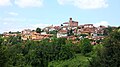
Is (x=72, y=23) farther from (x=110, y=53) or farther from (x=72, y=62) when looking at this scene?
(x=110, y=53)

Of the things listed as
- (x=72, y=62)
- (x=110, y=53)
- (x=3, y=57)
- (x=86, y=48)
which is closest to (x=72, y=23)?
(x=86, y=48)

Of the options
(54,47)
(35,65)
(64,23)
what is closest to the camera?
(35,65)

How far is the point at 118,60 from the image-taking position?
1112 inches

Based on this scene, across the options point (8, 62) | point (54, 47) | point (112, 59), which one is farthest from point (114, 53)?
point (54, 47)

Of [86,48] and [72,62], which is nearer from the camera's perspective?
[72,62]

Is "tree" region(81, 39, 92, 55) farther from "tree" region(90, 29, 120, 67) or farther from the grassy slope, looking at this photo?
"tree" region(90, 29, 120, 67)

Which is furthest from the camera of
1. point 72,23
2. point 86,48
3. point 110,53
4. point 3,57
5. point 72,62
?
point 72,23

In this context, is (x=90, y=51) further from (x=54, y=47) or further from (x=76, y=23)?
(x=76, y=23)

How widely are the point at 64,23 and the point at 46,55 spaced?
108060 mm

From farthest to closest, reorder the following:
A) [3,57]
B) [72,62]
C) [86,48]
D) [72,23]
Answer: [72,23] → [86,48] → [72,62] → [3,57]

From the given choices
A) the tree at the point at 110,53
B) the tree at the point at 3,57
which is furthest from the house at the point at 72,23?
the tree at the point at 3,57

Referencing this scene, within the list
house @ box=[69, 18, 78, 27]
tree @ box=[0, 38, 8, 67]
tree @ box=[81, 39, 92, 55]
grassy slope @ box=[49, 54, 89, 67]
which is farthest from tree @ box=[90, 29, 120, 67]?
house @ box=[69, 18, 78, 27]

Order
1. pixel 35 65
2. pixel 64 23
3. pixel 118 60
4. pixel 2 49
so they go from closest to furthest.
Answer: pixel 2 49 < pixel 118 60 < pixel 35 65 < pixel 64 23

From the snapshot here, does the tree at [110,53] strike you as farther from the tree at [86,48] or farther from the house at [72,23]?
the house at [72,23]
